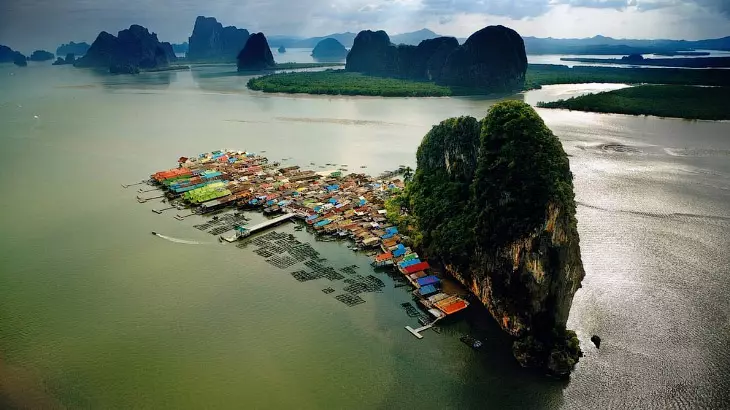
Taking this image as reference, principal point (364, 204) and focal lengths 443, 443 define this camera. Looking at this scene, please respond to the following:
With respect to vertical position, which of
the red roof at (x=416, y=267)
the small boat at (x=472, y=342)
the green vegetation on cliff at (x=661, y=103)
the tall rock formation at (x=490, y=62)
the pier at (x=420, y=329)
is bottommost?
the small boat at (x=472, y=342)

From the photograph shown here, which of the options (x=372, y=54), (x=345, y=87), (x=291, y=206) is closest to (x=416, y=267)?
(x=291, y=206)

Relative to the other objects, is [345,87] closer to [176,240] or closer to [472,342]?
[176,240]

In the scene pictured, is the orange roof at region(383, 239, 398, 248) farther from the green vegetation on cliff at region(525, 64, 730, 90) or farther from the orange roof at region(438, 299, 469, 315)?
the green vegetation on cliff at region(525, 64, 730, 90)

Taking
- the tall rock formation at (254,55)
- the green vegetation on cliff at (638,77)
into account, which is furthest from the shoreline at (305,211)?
the tall rock formation at (254,55)

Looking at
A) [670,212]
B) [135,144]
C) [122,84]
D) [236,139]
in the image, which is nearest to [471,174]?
[670,212]

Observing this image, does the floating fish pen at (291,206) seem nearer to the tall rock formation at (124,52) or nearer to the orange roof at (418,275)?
the orange roof at (418,275)

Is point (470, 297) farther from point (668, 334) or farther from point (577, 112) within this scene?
point (577, 112)

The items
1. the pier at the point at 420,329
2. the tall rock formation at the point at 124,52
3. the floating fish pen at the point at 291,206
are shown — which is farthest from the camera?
the tall rock formation at the point at 124,52
